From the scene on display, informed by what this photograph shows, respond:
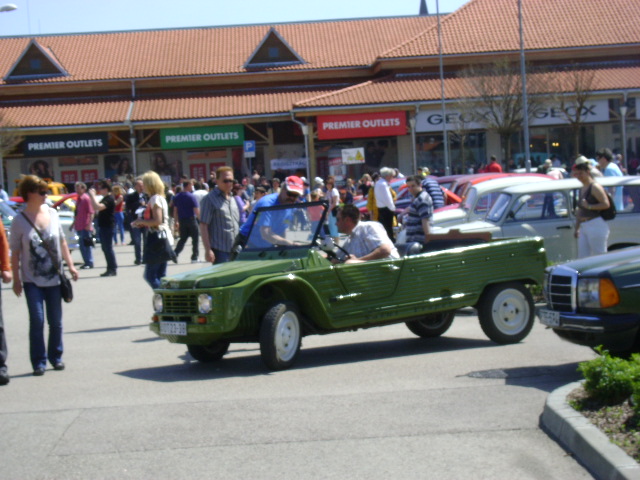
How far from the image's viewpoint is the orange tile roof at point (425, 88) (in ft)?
129

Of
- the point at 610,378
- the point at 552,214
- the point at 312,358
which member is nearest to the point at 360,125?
the point at 552,214

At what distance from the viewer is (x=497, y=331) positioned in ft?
32.4

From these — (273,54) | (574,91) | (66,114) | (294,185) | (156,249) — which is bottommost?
(156,249)

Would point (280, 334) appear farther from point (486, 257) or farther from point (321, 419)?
point (486, 257)

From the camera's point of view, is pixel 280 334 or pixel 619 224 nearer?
pixel 280 334

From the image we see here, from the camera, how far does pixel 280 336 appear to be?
8773 mm

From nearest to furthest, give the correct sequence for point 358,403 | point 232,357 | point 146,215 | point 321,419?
point 321,419, point 358,403, point 232,357, point 146,215

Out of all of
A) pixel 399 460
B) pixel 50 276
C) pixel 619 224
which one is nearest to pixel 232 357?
pixel 50 276

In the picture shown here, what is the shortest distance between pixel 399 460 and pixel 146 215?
24.8 feet

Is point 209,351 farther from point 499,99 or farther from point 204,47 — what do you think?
point 204,47

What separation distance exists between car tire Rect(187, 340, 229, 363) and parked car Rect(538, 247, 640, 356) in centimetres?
330

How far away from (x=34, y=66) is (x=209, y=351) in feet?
130

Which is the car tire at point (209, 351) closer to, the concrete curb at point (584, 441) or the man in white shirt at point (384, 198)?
the concrete curb at point (584, 441)

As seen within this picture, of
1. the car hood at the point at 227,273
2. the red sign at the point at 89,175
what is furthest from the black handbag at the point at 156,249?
the red sign at the point at 89,175
